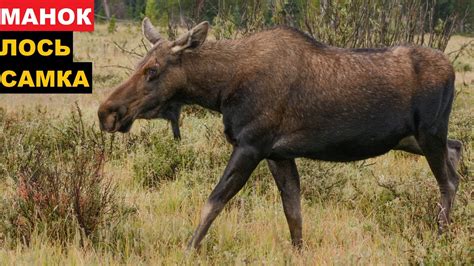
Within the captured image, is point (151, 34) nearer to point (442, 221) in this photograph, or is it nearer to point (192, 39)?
point (192, 39)

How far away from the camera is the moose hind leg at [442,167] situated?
572 centimetres

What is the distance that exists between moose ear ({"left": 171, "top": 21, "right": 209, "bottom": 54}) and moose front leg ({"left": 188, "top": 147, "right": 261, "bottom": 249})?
80 cm

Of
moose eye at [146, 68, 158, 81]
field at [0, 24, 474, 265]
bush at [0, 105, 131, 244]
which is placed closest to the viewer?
field at [0, 24, 474, 265]

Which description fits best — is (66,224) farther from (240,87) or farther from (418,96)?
(418,96)

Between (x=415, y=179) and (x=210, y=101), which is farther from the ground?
(x=210, y=101)

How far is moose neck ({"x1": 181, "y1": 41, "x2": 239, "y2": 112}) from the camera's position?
17.9 ft

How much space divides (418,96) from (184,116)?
5.99 meters

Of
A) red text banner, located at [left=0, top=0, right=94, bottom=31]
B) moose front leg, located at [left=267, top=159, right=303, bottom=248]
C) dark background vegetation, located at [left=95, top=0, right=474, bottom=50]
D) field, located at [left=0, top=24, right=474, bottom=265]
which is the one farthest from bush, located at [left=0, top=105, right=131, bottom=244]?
red text banner, located at [left=0, top=0, right=94, bottom=31]

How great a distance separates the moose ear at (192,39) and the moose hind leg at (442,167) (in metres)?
1.80

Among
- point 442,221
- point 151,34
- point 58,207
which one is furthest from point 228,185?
point 442,221

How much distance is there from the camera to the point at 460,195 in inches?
259

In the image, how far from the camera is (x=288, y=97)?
5.38 metres

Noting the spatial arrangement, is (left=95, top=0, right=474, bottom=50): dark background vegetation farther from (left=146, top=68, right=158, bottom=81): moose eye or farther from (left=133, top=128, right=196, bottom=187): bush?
(left=146, top=68, right=158, bottom=81): moose eye

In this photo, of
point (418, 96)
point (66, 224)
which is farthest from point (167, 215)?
point (418, 96)
